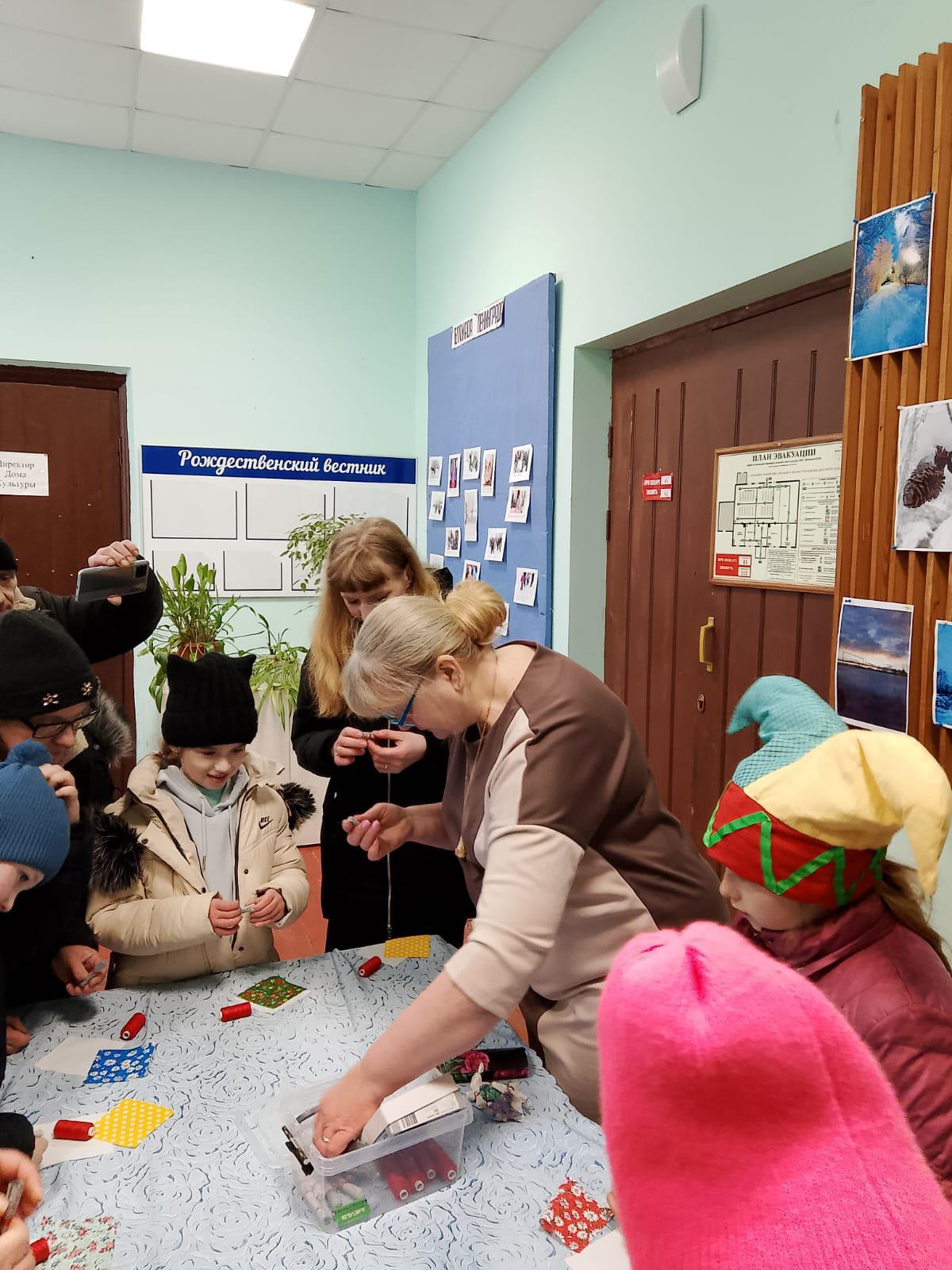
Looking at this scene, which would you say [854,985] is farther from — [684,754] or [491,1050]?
[684,754]

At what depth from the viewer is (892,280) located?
177cm

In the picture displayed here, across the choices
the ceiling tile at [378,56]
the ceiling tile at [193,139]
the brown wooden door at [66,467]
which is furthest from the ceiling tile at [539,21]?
the brown wooden door at [66,467]

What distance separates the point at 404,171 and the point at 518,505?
1922 mm

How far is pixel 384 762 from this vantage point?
5.98ft

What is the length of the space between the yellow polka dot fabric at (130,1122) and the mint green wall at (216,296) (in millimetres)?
3190

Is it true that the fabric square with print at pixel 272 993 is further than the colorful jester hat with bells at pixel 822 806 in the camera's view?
Yes

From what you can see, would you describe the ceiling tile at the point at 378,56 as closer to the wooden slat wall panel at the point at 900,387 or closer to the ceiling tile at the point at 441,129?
the ceiling tile at the point at 441,129

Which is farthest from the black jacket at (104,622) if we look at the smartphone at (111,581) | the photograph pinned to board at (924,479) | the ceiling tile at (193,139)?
the ceiling tile at (193,139)

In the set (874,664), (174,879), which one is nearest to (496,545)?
(874,664)

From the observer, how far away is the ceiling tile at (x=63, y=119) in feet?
11.4

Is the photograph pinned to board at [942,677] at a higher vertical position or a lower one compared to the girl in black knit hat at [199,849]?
higher

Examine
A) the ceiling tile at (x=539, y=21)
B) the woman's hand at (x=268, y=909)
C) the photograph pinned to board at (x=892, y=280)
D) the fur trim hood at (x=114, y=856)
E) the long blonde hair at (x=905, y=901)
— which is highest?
the ceiling tile at (x=539, y=21)

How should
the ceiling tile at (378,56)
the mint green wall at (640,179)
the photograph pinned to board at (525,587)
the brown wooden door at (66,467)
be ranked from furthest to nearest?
the brown wooden door at (66,467) → the photograph pinned to board at (525,587) → the ceiling tile at (378,56) → the mint green wall at (640,179)

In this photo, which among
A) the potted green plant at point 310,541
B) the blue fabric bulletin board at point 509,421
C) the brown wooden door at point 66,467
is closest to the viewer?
the blue fabric bulletin board at point 509,421
